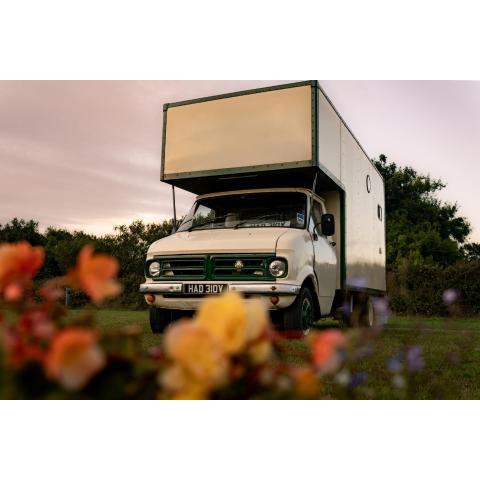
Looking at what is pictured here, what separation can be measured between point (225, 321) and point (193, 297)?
4.40 metres

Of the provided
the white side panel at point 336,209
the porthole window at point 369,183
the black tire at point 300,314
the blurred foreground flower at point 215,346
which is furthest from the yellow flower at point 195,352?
the porthole window at point 369,183

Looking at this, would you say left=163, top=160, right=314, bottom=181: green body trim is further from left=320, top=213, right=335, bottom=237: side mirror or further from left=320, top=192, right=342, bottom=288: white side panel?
left=320, top=192, right=342, bottom=288: white side panel

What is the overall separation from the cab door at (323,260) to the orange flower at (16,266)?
16.0ft

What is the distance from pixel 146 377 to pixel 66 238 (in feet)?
10.8

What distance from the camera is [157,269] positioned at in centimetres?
525

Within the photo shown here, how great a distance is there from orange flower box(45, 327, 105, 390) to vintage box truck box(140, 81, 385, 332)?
13.7 ft

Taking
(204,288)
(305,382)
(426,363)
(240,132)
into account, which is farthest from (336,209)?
(305,382)

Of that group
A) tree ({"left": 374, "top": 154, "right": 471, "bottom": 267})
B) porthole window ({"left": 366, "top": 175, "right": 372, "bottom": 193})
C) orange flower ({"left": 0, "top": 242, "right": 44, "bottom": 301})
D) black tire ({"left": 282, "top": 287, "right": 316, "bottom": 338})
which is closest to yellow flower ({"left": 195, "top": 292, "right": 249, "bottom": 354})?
orange flower ({"left": 0, "top": 242, "right": 44, "bottom": 301})

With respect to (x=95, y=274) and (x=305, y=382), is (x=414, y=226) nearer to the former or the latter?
(x=305, y=382)

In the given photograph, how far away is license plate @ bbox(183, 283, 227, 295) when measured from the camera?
4.83m
